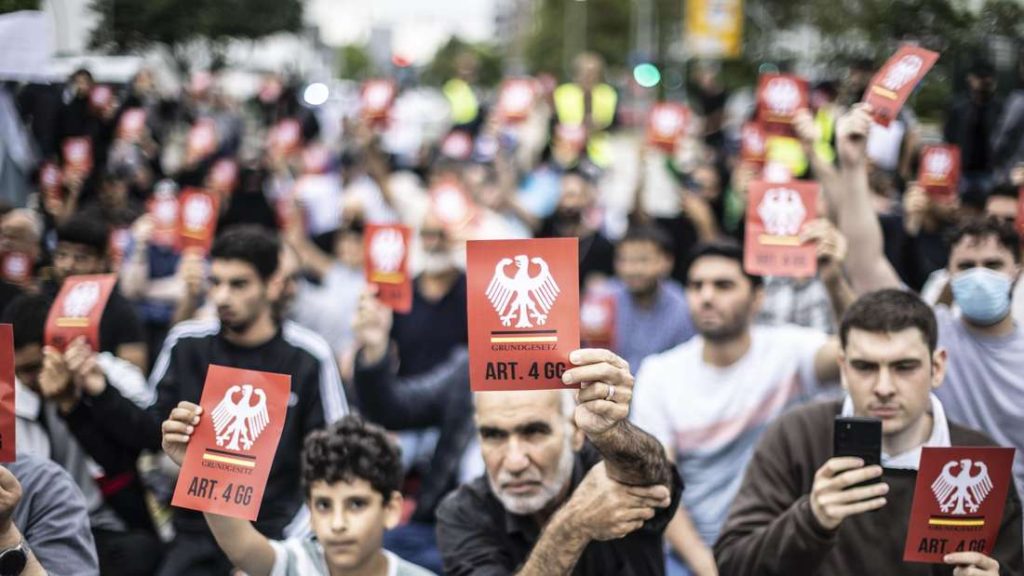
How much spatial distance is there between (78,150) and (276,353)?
→ 2900mm

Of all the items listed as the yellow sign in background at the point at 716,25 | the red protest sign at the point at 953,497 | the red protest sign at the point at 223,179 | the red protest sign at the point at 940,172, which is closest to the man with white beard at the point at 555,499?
the red protest sign at the point at 953,497

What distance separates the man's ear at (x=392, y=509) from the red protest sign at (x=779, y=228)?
1.97 m

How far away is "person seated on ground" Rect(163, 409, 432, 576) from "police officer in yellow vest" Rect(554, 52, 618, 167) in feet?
30.5

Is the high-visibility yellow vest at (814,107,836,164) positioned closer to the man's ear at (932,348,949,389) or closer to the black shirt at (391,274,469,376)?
the black shirt at (391,274,469,376)

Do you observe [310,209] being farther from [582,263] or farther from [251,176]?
[582,263]

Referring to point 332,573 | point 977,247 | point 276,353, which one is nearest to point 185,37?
point 276,353

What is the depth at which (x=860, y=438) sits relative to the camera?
10.4 ft

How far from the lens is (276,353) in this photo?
16.5ft

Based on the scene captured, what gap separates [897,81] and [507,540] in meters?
2.43

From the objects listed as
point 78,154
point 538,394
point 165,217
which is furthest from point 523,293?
point 165,217

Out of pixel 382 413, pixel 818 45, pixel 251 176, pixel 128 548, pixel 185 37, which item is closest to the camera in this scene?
pixel 128 548

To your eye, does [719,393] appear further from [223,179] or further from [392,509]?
[223,179]

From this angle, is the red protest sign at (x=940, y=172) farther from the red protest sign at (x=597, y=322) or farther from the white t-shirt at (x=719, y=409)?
the white t-shirt at (x=719, y=409)

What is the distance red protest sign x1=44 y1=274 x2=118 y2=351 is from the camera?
428cm
